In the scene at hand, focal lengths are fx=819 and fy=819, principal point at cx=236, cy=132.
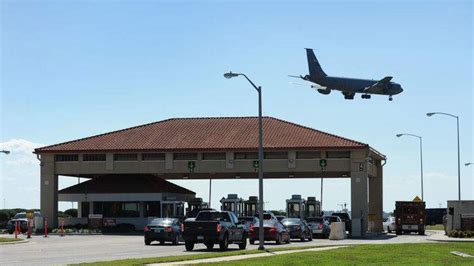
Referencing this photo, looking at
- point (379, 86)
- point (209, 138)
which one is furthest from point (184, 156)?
point (379, 86)

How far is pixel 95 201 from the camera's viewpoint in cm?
6744

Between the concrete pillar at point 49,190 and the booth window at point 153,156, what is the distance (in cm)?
769

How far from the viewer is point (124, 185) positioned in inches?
2692

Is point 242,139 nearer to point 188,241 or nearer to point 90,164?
point 90,164

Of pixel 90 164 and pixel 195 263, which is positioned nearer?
pixel 195 263

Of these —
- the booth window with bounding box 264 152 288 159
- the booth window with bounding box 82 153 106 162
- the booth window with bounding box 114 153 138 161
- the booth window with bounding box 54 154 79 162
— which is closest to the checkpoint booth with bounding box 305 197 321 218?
the booth window with bounding box 264 152 288 159

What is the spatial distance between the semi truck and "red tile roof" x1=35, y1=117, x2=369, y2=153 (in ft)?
18.1

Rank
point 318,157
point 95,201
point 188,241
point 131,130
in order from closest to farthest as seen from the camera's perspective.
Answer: point 188,241 → point 318,157 → point 95,201 → point 131,130

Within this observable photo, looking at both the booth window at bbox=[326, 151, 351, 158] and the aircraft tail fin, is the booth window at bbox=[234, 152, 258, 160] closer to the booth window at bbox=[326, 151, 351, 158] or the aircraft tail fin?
the booth window at bbox=[326, 151, 351, 158]

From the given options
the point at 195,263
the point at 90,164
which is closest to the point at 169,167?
the point at 90,164

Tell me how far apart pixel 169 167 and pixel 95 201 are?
724 cm

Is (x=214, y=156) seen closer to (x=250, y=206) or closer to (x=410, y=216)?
(x=250, y=206)

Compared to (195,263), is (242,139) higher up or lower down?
higher up

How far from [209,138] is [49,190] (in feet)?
44.8
